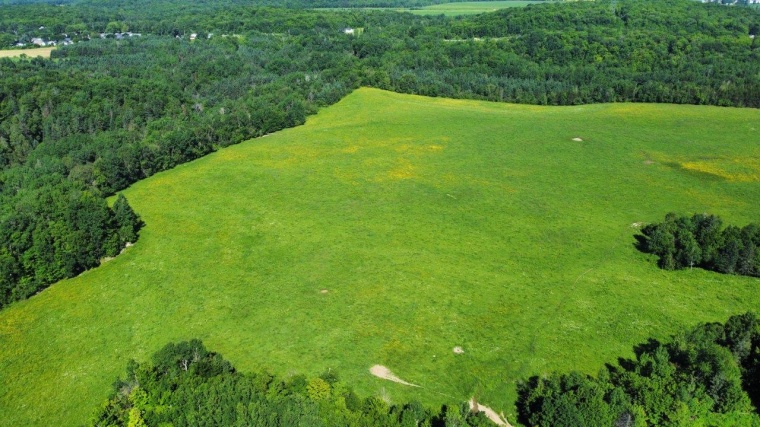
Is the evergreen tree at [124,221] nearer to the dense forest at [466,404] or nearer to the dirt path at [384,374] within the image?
the dense forest at [466,404]

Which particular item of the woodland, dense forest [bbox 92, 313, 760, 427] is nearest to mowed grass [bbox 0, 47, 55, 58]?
the woodland

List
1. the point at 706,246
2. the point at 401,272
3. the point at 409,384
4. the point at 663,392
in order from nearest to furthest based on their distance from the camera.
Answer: the point at 663,392 → the point at 409,384 → the point at 401,272 → the point at 706,246

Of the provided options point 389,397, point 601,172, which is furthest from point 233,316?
point 601,172

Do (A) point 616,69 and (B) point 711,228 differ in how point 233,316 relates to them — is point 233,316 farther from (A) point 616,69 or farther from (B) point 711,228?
(A) point 616,69

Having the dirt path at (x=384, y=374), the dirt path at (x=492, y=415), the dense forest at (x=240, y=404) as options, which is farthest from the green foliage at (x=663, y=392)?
the dirt path at (x=384, y=374)

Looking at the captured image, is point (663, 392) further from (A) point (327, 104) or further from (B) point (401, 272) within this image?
(A) point (327, 104)

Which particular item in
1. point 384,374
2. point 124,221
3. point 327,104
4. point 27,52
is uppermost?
point 27,52

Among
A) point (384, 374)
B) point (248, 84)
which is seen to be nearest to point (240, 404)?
point (384, 374)
